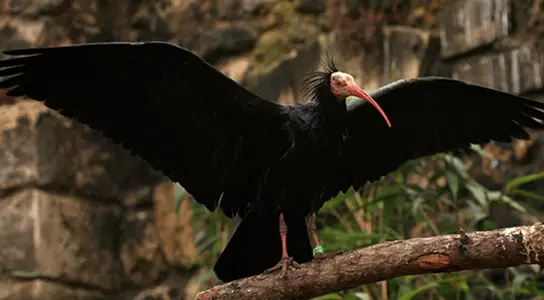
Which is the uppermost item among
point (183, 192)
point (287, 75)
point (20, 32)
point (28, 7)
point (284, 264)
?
point (28, 7)

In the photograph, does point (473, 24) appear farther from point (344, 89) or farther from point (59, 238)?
point (59, 238)

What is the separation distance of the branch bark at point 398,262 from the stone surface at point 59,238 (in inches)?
87.2

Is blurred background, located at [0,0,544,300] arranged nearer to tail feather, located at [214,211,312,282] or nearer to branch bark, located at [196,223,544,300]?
tail feather, located at [214,211,312,282]

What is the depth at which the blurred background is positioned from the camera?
158 inches

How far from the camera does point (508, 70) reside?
14.3 feet

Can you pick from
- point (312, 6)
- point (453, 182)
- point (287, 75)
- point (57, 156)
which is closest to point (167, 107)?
point (453, 182)

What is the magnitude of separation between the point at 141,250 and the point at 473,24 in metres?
2.35

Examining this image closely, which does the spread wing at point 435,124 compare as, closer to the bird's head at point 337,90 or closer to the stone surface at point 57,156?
the bird's head at point 337,90

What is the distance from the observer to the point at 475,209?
3715mm

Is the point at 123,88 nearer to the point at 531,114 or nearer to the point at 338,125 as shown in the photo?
the point at 338,125

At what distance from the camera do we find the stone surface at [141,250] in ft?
16.3

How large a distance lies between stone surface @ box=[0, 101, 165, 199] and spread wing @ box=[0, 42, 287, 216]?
69.2 inches

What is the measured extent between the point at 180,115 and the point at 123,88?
0.71 ft

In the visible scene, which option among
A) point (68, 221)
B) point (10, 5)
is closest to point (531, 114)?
point (68, 221)
